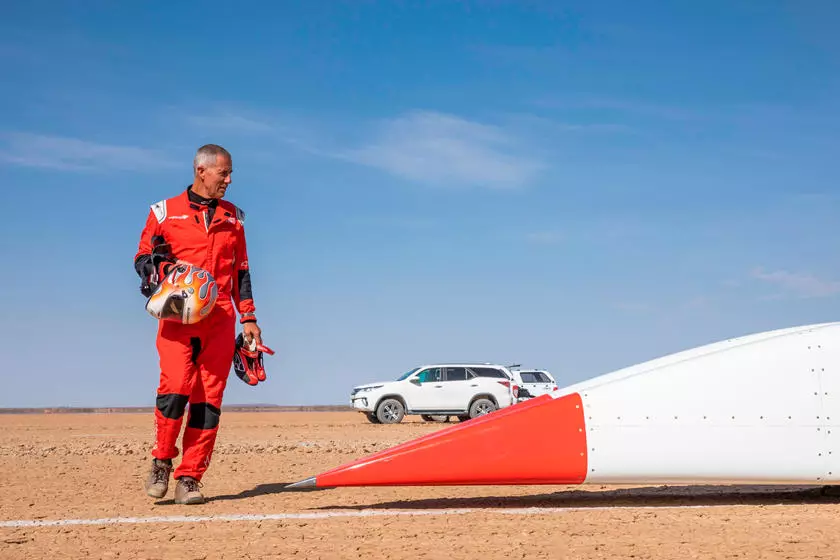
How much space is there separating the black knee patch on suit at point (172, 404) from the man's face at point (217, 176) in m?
1.49

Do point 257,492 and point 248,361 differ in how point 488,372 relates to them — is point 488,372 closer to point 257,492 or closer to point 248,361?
point 257,492

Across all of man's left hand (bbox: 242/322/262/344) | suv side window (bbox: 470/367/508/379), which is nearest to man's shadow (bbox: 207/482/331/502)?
man's left hand (bbox: 242/322/262/344)

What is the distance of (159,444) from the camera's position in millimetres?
6547

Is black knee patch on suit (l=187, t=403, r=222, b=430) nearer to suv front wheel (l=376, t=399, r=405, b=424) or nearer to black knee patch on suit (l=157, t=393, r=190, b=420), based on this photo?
black knee patch on suit (l=157, t=393, r=190, b=420)

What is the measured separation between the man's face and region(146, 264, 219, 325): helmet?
0.65 metres

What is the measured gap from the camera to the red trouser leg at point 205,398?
652cm

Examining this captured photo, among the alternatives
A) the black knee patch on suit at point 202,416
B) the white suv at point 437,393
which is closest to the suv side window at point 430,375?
the white suv at point 437,393

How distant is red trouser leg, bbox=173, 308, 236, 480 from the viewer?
6523 millimetres

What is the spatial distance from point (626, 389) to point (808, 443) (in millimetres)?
1308

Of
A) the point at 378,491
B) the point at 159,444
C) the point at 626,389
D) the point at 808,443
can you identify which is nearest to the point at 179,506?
the point at 159,444

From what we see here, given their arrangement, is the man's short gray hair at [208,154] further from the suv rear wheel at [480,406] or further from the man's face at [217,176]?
the suv rear wheel at [480,406]

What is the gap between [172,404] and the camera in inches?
251

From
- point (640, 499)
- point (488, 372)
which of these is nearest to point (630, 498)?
point (640, 499)

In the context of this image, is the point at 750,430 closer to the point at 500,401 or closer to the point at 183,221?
the point at 183,221
